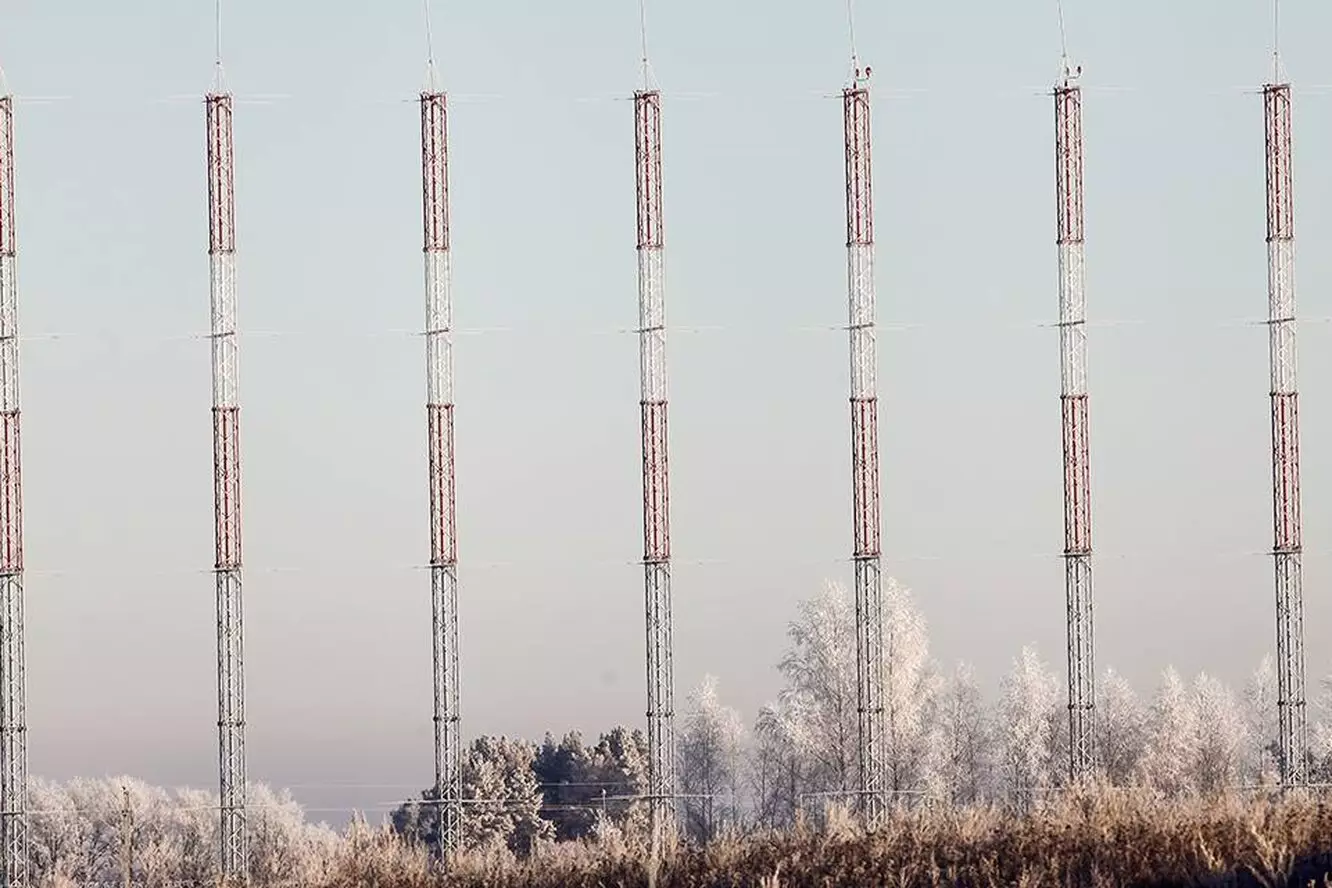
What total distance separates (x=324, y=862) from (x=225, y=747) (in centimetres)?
2106

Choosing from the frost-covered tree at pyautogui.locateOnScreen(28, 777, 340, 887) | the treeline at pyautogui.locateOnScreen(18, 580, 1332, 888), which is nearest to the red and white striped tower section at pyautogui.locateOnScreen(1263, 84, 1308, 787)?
the treeline at pyautogui.locateOnScreen(18, 580, 1332, 888)

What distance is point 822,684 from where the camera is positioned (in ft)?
285

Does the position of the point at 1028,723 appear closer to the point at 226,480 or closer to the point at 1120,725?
the point at 1120,725

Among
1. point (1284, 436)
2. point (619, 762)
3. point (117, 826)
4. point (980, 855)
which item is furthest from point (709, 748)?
point (980, 855)

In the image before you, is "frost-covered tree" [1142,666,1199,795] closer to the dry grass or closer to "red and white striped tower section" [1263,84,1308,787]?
"red and white striped tower section" [1263,84,1308,787]

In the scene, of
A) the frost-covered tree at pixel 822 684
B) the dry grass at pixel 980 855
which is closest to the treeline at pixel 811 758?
the frost-covered tree at pixel 822 684

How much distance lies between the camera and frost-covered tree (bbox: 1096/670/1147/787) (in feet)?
294

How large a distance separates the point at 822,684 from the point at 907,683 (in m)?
3.45

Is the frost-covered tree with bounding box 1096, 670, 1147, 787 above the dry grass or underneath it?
underneath

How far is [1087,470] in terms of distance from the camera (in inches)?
1994

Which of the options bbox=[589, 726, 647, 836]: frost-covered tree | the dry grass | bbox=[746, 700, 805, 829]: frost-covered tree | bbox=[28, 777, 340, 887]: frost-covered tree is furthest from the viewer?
bbox=[589, 726, 647, 836]: frost-covered tree

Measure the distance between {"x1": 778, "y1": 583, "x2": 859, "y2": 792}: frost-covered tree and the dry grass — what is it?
59.1 meters

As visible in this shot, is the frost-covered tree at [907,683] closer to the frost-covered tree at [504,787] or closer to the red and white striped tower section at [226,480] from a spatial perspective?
the frost-covered tree at [504,787]

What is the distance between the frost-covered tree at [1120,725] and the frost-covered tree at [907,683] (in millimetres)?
→ 6464
